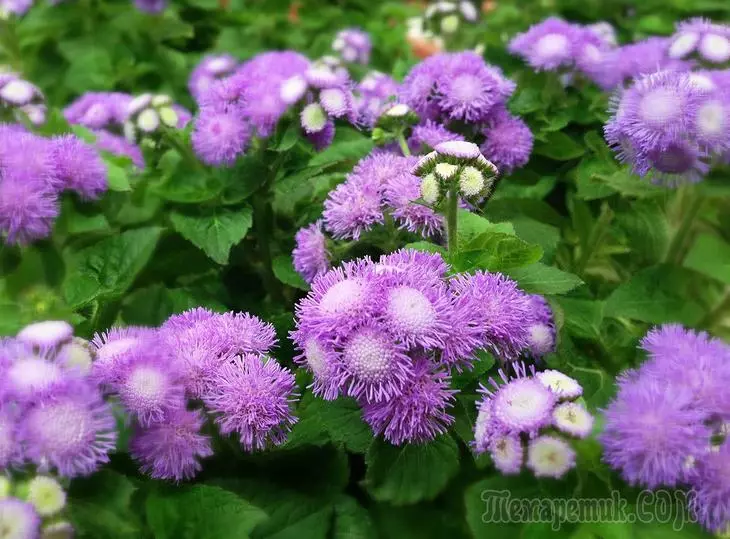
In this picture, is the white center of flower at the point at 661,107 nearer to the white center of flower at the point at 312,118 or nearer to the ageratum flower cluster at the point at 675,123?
the ageratum flower cluster at the point at 675,123

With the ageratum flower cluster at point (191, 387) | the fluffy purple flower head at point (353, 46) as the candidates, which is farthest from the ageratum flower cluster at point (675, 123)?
the fluffy purple flower head at point (353, 46)

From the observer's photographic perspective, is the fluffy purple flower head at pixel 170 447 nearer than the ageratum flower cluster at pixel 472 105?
Yes

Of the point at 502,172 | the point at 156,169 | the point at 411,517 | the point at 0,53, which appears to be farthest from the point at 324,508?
the point at 0,53

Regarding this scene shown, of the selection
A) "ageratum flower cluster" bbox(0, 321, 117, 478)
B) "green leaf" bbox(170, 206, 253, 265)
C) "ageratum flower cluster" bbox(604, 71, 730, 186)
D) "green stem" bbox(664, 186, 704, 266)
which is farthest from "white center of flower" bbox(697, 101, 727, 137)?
"ageratum flower cluster" bbox(0, 321, 117, 478)

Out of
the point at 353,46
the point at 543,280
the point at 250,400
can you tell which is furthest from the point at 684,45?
the point at 353,46

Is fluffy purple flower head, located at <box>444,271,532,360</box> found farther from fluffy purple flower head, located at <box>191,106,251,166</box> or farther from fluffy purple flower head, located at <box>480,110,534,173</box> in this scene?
fluffy purple flower head, located at <box>191,106,251,166</box>
